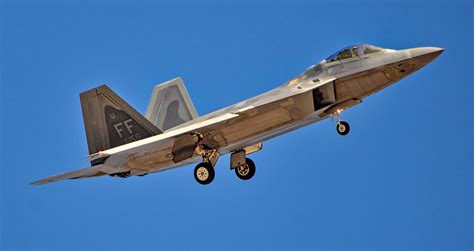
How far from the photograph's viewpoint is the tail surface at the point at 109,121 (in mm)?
24609

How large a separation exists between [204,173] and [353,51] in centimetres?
554

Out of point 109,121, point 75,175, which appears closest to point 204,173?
point 109,121

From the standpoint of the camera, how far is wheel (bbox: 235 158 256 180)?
2583 centimetres

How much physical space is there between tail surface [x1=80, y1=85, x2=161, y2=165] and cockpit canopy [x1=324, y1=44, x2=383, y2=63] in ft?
18.7

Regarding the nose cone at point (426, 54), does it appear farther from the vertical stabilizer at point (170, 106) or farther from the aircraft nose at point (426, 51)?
the vertical stabilizer at point (170, 106)

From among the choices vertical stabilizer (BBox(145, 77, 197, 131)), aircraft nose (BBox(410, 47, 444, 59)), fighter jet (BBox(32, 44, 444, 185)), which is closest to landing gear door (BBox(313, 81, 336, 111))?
fighter jet (BBox(32, 44, 444, 185))

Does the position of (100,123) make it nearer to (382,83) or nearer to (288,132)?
(288,132)

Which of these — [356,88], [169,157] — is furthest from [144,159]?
[356,88]

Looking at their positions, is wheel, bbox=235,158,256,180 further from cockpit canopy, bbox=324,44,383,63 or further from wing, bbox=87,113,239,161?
cockpit canopy, bbox=324,44,383,63

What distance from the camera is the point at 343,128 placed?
23.3m

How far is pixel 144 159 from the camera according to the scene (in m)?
23.8

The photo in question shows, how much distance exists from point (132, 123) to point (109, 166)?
1612 mm

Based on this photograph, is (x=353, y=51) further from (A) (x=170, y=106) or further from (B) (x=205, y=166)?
(A) (x=170, y=106)

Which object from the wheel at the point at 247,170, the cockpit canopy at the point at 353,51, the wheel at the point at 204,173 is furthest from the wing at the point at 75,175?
the cockpit canopy at the point at 353,51
